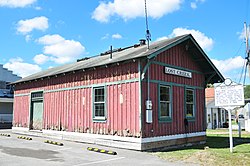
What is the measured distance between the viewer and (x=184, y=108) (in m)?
13.5

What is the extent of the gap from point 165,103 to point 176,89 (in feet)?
3.77

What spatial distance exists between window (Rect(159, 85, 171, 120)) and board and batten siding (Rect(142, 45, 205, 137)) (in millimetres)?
226

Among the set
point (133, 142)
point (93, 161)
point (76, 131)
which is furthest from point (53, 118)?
point (93, 161)

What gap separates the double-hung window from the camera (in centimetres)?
1290

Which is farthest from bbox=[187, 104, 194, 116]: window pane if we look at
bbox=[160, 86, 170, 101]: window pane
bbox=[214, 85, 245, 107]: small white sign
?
bbox=[214, 85, 245, 107]: small white sign

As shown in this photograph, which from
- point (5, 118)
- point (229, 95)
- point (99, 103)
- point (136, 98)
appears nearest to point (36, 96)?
point (99, 103)

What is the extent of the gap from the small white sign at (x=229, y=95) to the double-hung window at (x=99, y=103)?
5.20 metres

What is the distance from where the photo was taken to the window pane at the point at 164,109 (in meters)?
12.2

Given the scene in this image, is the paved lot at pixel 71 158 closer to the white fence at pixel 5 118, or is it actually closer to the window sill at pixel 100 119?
the window sill at pixel 100 119

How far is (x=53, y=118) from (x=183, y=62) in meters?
8.36

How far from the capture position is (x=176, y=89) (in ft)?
43.2

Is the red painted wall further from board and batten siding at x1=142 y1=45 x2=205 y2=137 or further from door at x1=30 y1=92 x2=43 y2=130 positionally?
door at x1=30 y1=92 x2=43 y2=130

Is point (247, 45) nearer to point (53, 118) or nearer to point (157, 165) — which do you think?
point (53, 118)

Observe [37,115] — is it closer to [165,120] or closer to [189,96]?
[165,120]
